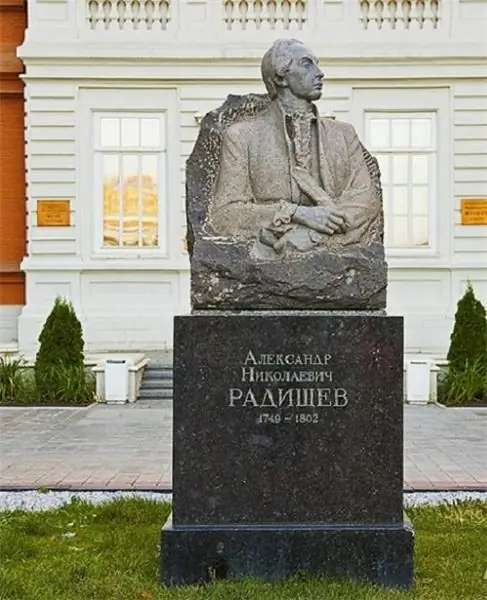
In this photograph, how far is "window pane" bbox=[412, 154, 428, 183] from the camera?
61.3 ft

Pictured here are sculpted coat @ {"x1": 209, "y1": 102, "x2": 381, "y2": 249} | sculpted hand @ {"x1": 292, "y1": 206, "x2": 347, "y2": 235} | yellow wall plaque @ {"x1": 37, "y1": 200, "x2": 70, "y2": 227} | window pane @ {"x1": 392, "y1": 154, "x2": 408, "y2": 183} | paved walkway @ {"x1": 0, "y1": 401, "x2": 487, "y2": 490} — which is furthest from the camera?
window pane @ {"x1": 392, "y1": 154, "x2": 408, "y2": 183}

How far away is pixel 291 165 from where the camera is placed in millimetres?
6043

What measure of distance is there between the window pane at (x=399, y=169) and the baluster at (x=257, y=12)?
3187mm

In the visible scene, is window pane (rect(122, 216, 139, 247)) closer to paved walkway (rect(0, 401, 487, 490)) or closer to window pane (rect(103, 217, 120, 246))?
window pane (rect(103, 217, 120, 246))

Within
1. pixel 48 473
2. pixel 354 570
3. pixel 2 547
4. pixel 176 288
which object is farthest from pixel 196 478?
pixel 176 288

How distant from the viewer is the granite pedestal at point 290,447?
568cm

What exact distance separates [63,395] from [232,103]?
913 cm

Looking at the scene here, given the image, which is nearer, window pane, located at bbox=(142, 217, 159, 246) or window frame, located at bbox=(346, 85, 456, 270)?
window frame, located at bbox=(346, 85, 456, 270)

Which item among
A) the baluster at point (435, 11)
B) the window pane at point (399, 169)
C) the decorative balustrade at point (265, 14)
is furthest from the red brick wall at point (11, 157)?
the baluster at point (435, 11)

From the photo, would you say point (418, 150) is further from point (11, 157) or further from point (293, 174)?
point (293, 174)

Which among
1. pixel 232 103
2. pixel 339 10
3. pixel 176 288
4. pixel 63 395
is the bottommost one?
pixel 63 395

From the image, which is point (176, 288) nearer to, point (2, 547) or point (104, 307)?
point (104, 307)

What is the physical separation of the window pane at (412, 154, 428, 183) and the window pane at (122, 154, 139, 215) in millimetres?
4669

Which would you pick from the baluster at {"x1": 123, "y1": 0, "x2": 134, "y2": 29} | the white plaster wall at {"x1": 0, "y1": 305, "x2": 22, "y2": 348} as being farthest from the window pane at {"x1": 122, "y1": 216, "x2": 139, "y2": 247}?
the baluster at {"x1": 123, "y1": 0, "x2": 134, "y2": 29}
